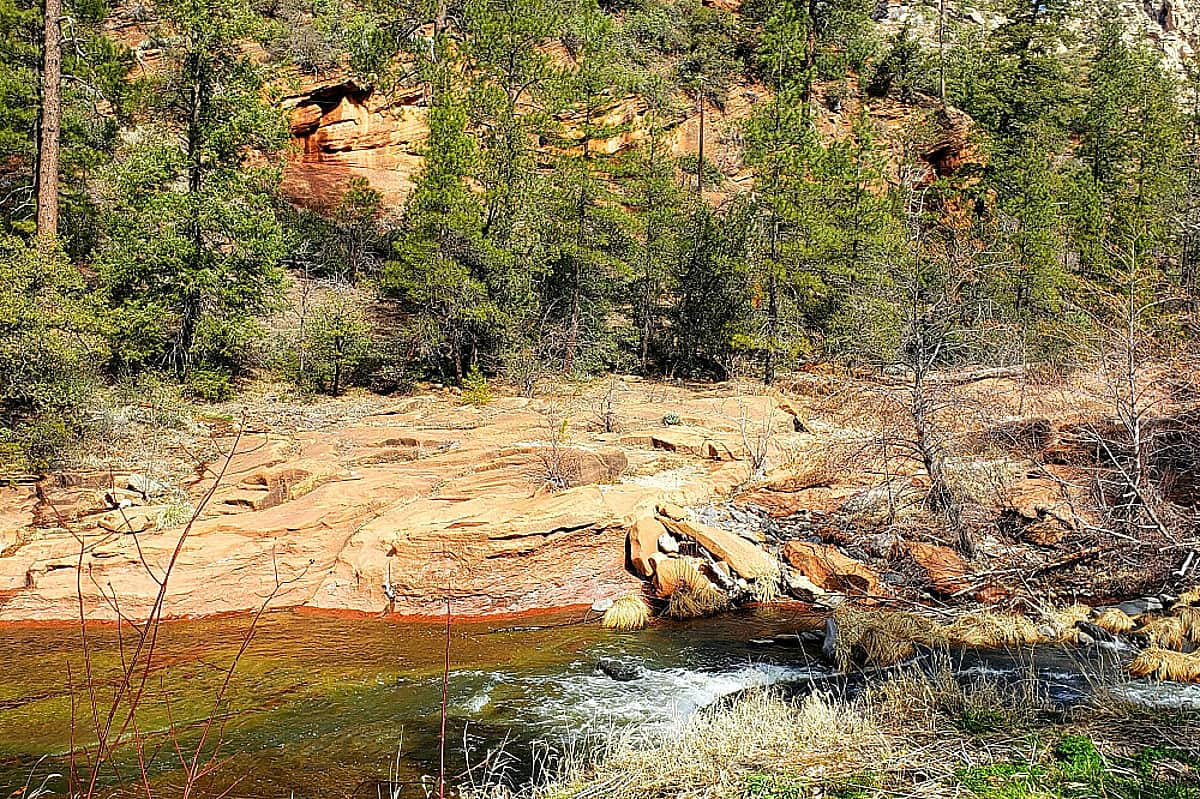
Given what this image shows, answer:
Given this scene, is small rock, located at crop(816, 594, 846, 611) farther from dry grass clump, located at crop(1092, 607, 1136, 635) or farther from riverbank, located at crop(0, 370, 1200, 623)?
dry grass clump, located at crop(1092, 607, 1136, 635)

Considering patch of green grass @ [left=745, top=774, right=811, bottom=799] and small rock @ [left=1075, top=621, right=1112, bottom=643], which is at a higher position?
patch of green grass @ [left=745, top=774, right=811, bottom=799]

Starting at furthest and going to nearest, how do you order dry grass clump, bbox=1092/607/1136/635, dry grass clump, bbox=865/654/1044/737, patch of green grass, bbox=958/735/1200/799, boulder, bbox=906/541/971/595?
1. boulder, bbox=906/541/971/595
2. dry grass clump, bbox=1092/607/1136/635
3. dry grass clump, bbox=865/654/1044/737
4. patch of green grass, bbox=958/735/1200/799

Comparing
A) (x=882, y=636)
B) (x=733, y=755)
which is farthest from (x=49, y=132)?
(x=733, y=755)

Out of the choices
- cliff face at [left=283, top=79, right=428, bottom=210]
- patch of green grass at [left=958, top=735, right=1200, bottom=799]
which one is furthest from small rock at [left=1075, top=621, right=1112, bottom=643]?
cliff face at [left=283, top=79, right=428, bottom=210]

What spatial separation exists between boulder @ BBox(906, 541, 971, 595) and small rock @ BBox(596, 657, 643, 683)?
13.9ft

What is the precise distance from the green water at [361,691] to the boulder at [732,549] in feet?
2.29

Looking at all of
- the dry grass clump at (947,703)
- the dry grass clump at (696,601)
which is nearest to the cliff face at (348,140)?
the dry grass clump at (696,601)

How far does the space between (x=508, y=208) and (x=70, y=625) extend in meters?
15.1

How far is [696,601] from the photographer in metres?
10.6

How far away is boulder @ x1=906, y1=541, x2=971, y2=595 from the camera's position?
10.7 meters

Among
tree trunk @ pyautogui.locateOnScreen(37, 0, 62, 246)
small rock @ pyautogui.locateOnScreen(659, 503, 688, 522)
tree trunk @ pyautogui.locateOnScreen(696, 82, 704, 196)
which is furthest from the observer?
tree trunk @ pyautogui.locateOnScreen(696, 82, 704, 196)

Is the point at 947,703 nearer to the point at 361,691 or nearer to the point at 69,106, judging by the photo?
the point at 361,691

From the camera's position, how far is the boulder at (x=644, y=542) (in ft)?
37.0

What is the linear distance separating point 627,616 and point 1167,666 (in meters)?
5.37
